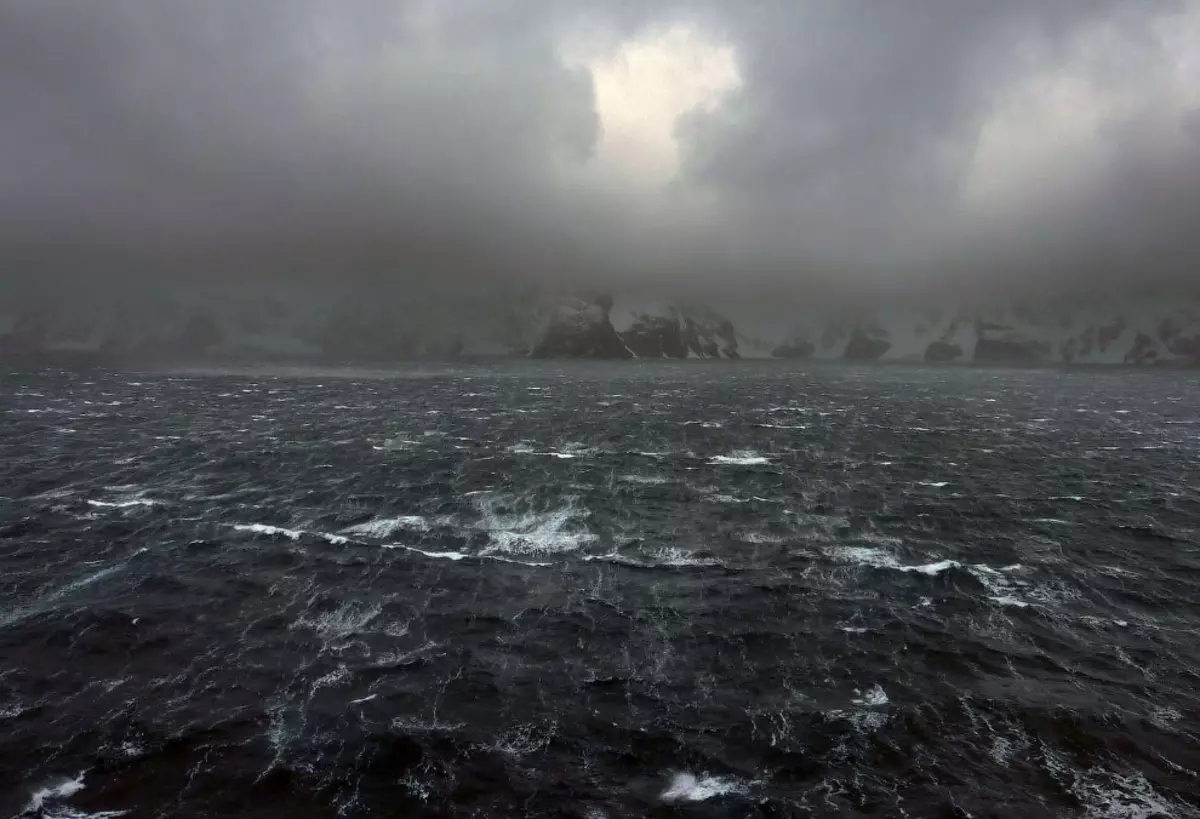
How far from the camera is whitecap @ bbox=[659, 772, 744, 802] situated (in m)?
23.6

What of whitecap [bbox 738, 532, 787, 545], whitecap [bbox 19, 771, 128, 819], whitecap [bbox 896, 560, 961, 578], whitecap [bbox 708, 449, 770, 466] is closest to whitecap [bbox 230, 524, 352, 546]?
whitecap [bbox 19, 771, 128, 819]

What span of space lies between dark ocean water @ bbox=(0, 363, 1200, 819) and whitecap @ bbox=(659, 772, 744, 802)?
115 millimetres

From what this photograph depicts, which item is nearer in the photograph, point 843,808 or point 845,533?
point 843,808

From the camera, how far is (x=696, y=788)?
949 inches

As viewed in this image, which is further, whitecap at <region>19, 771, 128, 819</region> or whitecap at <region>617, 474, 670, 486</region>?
whitecap at <region>617, 474, 670, 486</region>

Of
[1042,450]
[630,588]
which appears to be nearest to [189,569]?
[630,588]

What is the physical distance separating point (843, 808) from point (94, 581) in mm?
46485

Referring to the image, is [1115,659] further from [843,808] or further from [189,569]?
[189,569]

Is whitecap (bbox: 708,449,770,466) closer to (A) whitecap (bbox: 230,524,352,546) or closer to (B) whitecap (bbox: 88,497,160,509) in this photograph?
(A) whitecap (bbox: 230,524,352,546)

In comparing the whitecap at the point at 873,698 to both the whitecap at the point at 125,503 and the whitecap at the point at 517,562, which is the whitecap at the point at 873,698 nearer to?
the whitecap at the point at 517,562

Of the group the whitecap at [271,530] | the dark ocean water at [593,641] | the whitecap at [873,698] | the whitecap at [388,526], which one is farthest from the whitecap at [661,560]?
the whitecap at [271,530]

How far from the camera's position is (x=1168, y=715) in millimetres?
28891

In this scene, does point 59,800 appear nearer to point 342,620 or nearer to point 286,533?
point 342,620

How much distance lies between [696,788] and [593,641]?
483 inches
